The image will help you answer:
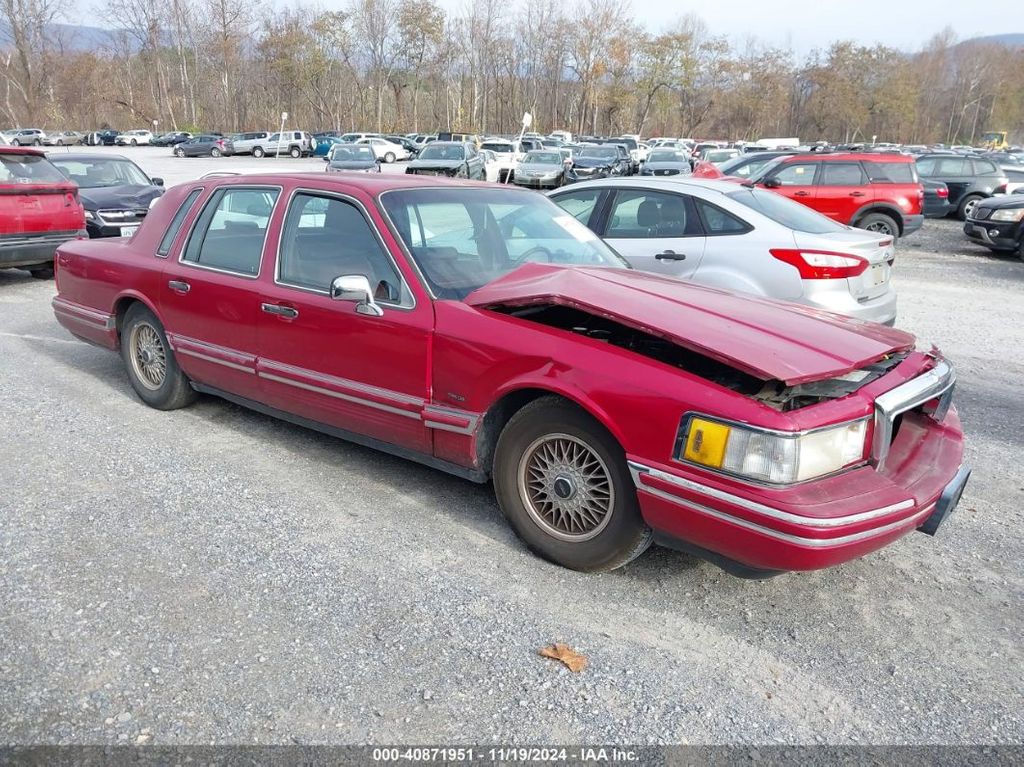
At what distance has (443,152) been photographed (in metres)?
26.2

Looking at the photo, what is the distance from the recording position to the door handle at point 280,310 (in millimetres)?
4128

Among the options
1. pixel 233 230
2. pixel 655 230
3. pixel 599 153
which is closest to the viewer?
pixel 233 230

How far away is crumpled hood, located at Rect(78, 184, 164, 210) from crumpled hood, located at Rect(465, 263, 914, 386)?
988 centimetres

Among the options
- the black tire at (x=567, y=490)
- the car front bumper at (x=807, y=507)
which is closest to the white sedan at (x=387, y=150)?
the black tire at (x=567, y=490)

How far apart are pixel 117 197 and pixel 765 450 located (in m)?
11.7

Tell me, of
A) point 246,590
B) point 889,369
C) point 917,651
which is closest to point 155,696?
point 246,590

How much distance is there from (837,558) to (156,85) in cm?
9308

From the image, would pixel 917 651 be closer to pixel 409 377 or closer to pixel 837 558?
pixel 837 558

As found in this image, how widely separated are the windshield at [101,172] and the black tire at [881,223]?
12.5m

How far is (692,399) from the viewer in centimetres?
282

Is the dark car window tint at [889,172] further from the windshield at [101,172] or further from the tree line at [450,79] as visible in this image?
the tree line at [450,79]

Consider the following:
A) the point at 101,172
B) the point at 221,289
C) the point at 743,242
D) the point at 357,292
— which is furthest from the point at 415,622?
the point at 101,172

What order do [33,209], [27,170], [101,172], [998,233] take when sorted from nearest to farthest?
[33,209], [27,170], [101,172], [998,233]

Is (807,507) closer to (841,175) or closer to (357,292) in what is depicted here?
(357,292)
